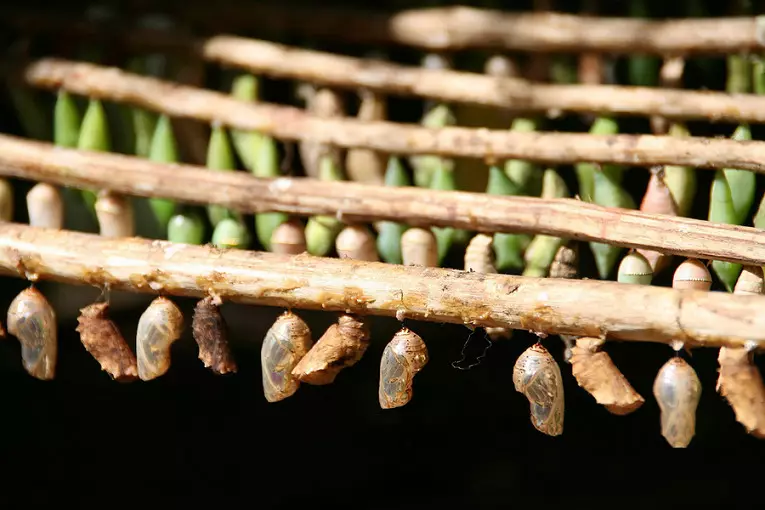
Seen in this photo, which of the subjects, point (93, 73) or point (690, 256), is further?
point (93, 73)

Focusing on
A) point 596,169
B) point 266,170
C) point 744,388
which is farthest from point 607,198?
point 266,170

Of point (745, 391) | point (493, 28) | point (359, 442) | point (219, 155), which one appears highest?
point (493, 28)

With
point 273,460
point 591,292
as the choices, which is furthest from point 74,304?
point 591,292

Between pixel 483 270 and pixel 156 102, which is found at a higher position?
pixel 156 102

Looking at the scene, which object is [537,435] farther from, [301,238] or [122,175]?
[122,175]

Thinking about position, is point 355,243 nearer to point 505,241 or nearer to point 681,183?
point 505,241

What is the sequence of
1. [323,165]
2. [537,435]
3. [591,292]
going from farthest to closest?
1. [537,435]
2. [323,165]
3. [591,292]

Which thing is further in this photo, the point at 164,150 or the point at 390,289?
the point at 164,150

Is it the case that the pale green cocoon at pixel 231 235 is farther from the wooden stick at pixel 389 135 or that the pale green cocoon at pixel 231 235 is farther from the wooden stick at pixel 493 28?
the wooden stick at pixel 493 28

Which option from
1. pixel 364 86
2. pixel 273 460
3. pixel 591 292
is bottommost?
pixel 273 460
